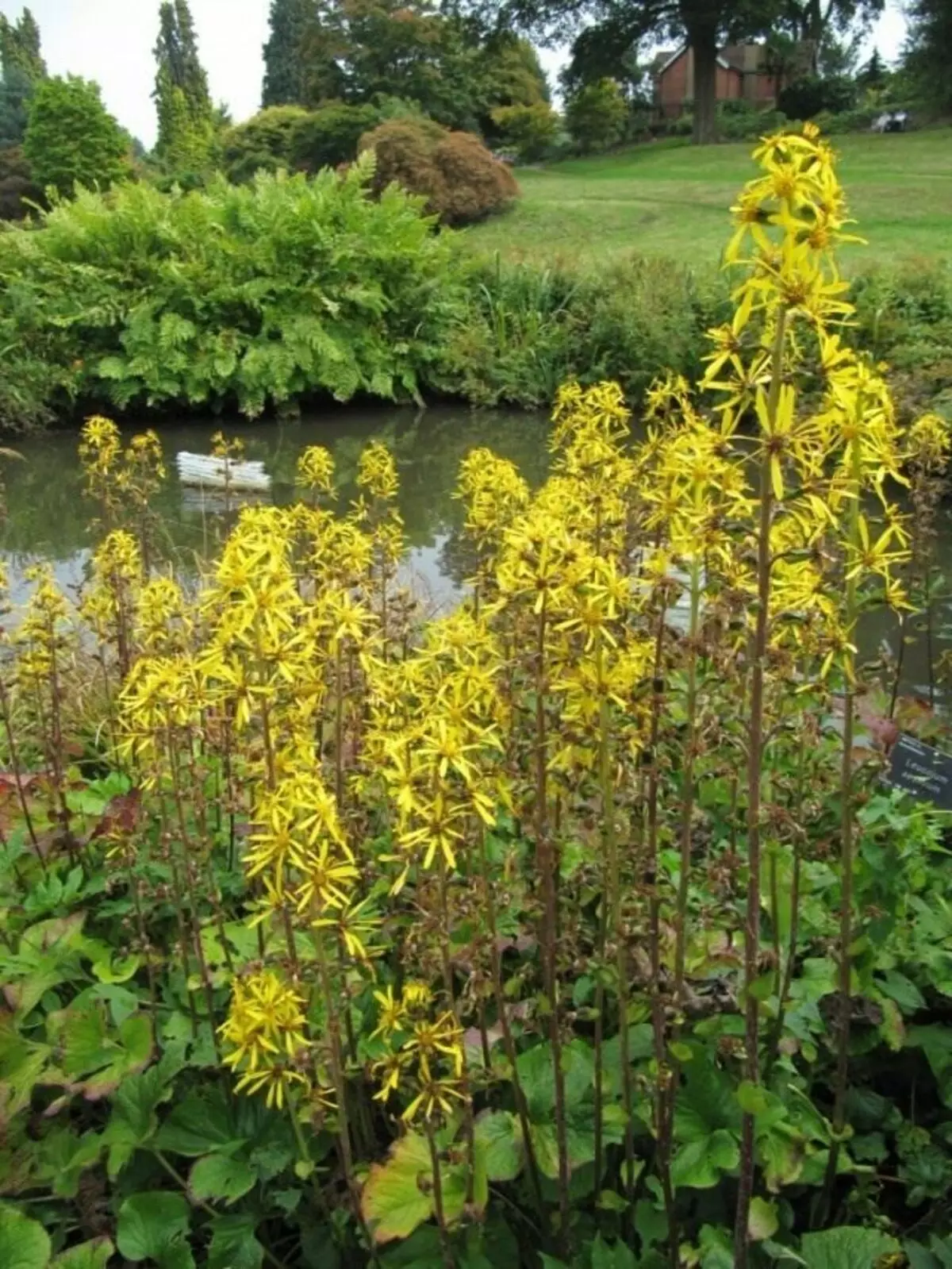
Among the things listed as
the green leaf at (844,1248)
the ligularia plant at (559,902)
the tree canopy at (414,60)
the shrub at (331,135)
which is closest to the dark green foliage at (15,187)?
the shrub at (331,135)

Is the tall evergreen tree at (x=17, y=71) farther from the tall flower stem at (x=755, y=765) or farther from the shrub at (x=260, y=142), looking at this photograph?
the tall flower stem at (x=755, y=765)

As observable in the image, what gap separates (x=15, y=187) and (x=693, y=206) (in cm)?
1911

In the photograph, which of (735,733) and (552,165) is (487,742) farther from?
(552,165)

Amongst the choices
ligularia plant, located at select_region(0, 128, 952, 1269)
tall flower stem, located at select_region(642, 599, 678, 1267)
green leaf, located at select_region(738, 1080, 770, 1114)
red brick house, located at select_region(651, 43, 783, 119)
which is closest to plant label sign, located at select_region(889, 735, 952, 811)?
ligularia plant, located at select_region(0, 128, 952, 1269)

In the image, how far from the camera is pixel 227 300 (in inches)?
540

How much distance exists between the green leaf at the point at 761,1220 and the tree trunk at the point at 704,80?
39.0 m

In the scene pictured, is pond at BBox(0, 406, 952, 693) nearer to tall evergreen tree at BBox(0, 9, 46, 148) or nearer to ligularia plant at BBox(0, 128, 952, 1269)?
ligularia plant at BBox(0, 128, 952, 1269)

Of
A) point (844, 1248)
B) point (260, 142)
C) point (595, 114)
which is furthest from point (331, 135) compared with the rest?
point (844, 1248)

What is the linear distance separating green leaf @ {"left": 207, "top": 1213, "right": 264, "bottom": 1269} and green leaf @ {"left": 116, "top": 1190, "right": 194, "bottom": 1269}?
6cm

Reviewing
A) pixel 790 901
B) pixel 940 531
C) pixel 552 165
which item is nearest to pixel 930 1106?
pixel 790 901

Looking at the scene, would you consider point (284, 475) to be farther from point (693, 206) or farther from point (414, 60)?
point (414, 60)

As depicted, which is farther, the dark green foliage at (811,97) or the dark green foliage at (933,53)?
the dark green foliage at (811,97)

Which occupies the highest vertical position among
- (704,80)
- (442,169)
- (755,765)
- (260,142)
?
(704,80)

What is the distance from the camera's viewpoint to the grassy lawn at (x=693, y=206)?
1761 cm
